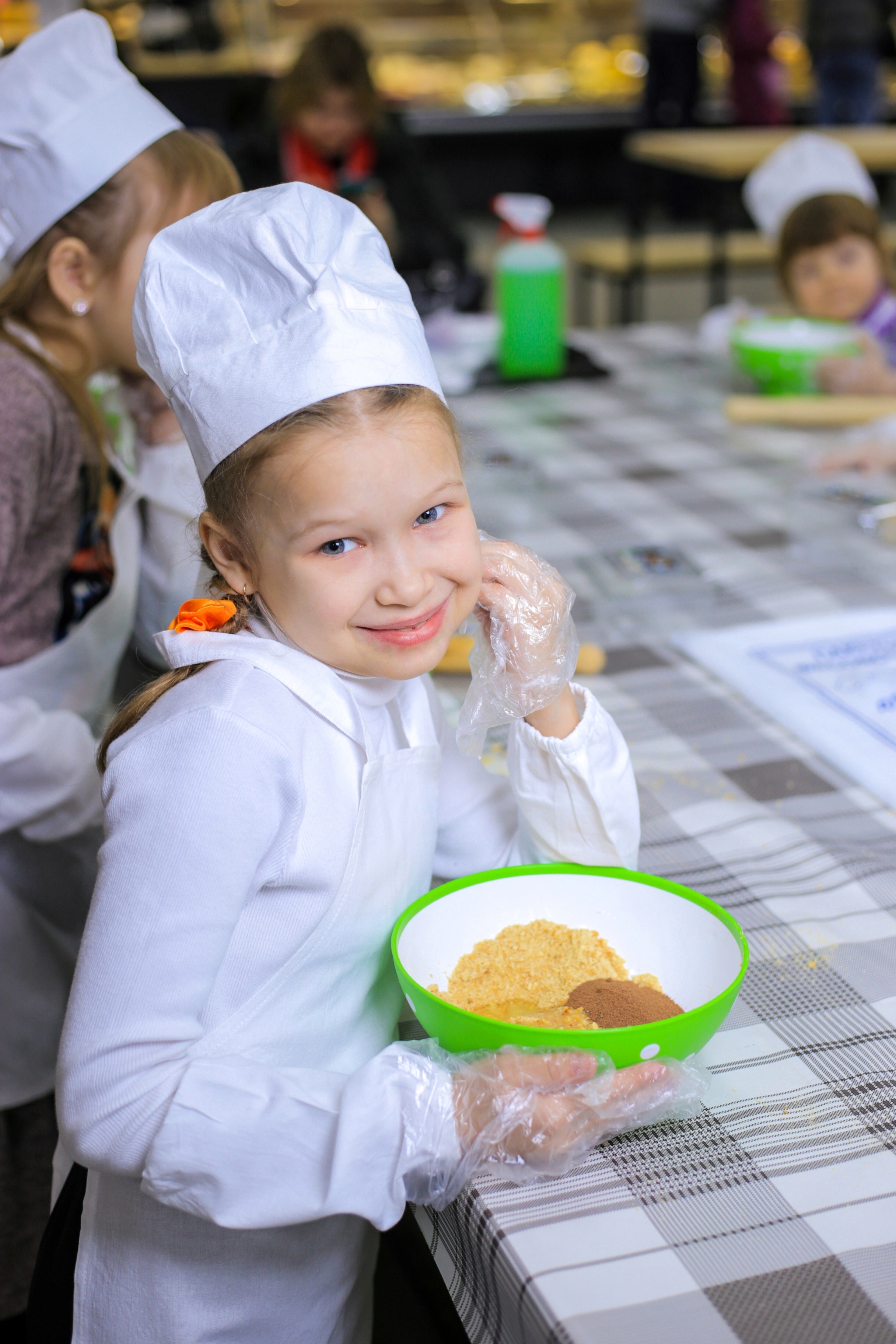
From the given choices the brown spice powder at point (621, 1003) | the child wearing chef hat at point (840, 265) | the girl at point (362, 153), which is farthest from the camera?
the girl at point (362, 153)

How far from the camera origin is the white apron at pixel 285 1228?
0.73 m

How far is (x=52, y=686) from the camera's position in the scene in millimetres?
1216

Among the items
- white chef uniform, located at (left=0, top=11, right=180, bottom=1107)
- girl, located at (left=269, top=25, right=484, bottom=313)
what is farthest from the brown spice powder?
girl, located at (left=269, top=25, right=484, bottom=313)

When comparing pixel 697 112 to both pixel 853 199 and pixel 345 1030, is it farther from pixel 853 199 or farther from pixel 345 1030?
pixel 345 1030

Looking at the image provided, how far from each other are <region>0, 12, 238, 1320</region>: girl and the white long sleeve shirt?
482 mm

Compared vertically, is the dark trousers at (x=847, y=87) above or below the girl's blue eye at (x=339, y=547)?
below

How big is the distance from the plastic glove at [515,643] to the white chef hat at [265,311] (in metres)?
0.18

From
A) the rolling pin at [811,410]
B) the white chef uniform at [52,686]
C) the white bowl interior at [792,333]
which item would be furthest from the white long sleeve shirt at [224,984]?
the white bowl interior at [792,333]

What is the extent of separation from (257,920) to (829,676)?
0.68 m

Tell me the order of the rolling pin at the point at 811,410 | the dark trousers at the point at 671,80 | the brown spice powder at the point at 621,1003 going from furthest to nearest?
the dark trousers at the point at 671,80
the rolling pin at the point at 811,410
the brown spice powder at the point at 621,1003

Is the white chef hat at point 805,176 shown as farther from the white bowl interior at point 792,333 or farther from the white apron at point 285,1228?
the white apron at point 285,1228

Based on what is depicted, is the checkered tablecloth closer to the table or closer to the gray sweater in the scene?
the gray sweater

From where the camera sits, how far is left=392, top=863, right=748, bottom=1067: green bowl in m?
0.63

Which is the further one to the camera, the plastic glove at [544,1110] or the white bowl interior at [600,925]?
the white bowl interior at [600,925]
